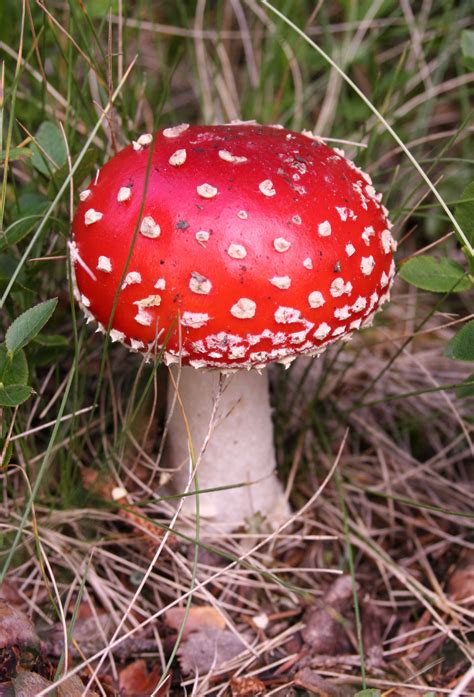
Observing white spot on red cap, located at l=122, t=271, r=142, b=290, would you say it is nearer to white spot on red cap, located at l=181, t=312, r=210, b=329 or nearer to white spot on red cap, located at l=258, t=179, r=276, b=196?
white spot on red cap, located at l=181, t=312, r=210, b=329

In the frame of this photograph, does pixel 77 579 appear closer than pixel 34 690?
No

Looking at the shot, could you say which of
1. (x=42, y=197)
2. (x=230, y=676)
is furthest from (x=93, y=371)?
(x=230, y=676)

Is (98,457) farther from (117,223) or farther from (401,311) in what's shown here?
(401,311)

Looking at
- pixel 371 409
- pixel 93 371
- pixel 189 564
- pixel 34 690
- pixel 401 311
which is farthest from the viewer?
pixel 401 311

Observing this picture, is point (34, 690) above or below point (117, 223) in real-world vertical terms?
below

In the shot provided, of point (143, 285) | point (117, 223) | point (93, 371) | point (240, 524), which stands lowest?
point (240, 524)

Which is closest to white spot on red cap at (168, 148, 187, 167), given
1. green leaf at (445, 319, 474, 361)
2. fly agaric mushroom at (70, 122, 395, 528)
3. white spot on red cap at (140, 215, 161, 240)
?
fly agaric mushroom at (70, 122, 395, 528)

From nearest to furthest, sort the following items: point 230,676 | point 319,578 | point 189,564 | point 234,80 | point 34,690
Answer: point 34,690
point 230,676
point 189,564
point 319,578
point 234,80
